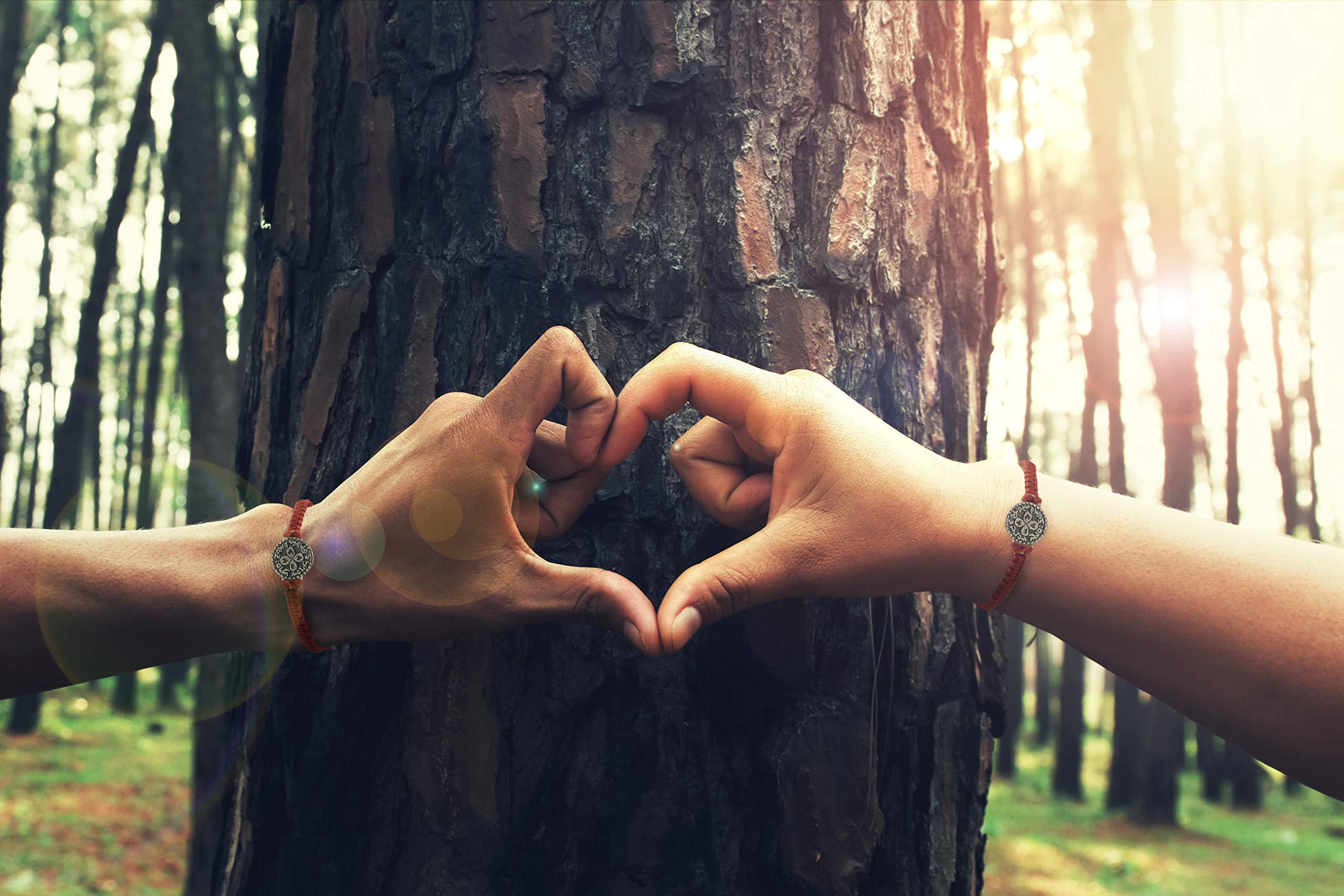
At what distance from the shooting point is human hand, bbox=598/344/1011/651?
4.50 ft

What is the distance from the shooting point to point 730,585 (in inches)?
52.2

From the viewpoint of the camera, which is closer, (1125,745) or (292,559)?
(292,559)

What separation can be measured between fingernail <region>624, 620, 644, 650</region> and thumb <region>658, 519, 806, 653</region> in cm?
4

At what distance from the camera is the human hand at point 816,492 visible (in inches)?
54.0

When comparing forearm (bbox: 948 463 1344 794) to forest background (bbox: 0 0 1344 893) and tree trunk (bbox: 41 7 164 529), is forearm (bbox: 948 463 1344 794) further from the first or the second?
tree trunk (bbox: 41 7 164 529)

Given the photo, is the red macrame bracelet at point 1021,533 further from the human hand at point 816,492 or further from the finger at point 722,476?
the finger at point 722,476

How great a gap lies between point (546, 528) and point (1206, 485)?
27271mm

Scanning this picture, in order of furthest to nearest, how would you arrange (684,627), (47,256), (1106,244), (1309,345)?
1. (47,256)
2. (1309,345)
3. (1106,244)
4. (684,627)

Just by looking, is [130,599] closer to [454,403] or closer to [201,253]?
[454,403]

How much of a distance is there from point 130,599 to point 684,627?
1026 millimetres

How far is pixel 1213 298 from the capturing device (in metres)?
14.2

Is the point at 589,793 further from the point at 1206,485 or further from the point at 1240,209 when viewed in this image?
the point at 1206,485

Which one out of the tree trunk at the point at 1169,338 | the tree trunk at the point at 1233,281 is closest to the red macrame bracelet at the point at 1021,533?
the tree trunk at the point at 1169,338

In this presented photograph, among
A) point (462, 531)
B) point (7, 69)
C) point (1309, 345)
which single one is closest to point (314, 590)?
point (462, 531)
